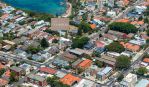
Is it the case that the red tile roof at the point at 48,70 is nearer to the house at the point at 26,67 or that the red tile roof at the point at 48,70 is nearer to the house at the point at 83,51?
the house at the point at 26,67

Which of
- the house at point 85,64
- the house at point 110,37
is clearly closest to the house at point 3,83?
the house at point 85,64

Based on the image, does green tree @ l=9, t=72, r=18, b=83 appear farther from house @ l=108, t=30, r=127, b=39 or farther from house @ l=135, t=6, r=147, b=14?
house @ l=135, t=6, r=147, b=14

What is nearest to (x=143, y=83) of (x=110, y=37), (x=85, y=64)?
(x=85, y=64)

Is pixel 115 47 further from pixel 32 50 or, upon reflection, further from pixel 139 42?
pixel 32 50

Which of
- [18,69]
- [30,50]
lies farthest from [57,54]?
[18,69]

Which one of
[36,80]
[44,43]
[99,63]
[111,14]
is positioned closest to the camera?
[36,80]

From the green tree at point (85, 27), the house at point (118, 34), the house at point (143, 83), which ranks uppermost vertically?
the green tree at point (85, 27)

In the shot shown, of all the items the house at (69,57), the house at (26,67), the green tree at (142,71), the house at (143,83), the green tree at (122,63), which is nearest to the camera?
the house at (143,83)
